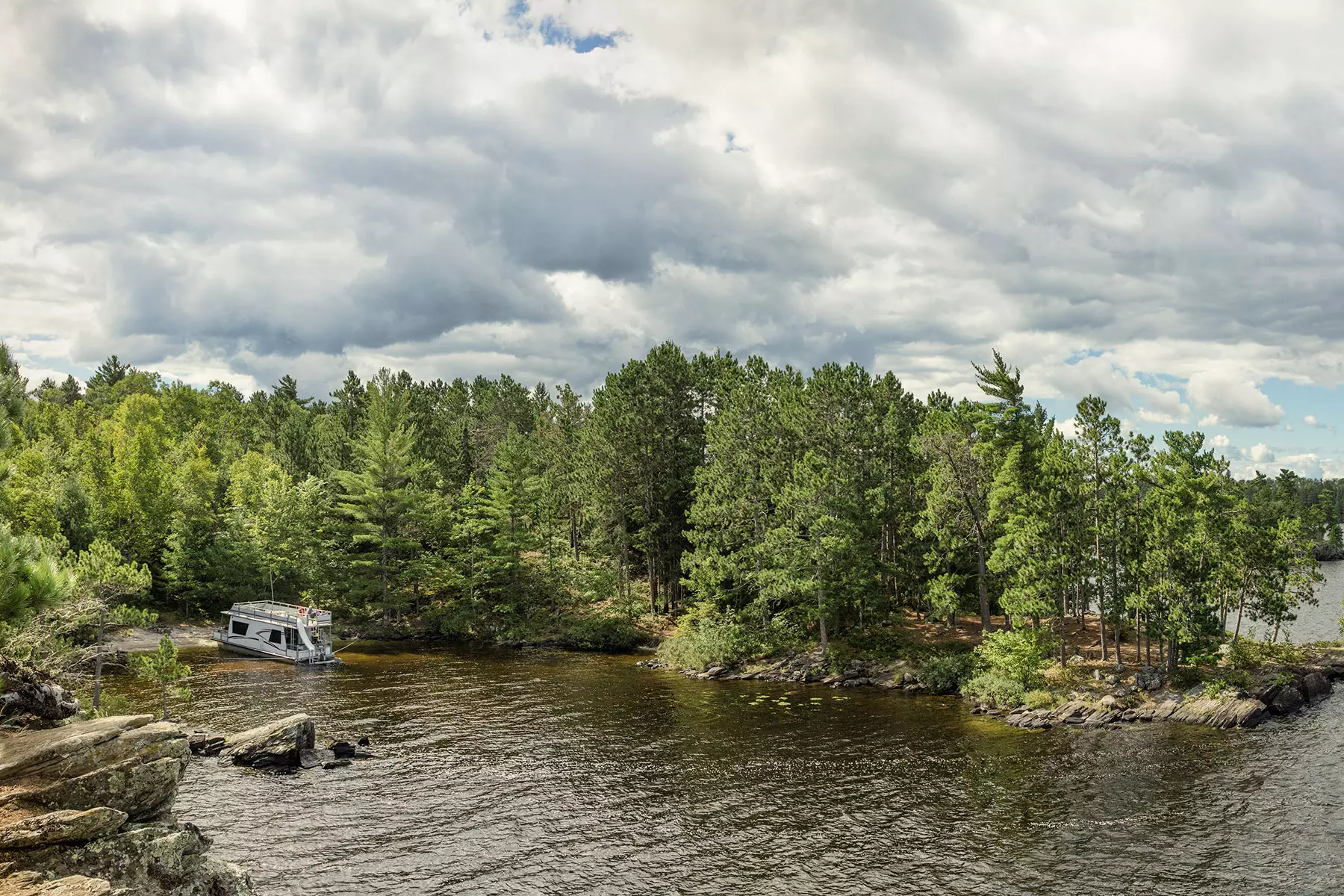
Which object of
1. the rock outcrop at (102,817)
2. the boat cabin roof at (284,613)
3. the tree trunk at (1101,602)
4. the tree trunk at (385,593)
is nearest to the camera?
the rock outcrop at (102,817)

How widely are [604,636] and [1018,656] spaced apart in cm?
3568

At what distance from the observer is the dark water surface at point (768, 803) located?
2477 centimetres

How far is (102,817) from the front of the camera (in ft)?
58.6

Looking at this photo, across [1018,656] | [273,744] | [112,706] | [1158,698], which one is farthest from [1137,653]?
[112,706]

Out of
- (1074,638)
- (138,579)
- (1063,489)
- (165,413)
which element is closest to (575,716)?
(138,579)

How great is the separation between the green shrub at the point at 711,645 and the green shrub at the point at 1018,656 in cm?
1752

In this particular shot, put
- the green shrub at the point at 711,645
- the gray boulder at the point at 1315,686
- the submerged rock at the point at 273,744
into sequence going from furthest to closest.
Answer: the green shrub at the point at 711,645
the gray boulder at the point at 1315,686
the submerged rock at the point at 273,744

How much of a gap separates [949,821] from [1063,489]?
92.6ft

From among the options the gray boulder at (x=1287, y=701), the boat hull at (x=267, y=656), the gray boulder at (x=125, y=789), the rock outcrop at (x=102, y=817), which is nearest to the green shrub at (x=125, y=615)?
the rock outcrop at (x=102, y=817)

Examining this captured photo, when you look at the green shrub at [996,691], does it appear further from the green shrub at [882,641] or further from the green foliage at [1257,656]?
the green foliage at [1257,656]

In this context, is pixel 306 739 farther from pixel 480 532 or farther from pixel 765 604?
pixel 480 532

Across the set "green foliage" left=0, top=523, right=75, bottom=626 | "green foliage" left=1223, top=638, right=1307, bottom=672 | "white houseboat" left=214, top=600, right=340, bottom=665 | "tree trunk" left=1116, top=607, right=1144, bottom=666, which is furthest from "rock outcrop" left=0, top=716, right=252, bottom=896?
"green foliage" left=1223, top=638, right=1307, bottom=672

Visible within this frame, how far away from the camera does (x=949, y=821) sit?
95.3 feet

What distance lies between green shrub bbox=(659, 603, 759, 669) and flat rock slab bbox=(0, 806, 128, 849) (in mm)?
44002
